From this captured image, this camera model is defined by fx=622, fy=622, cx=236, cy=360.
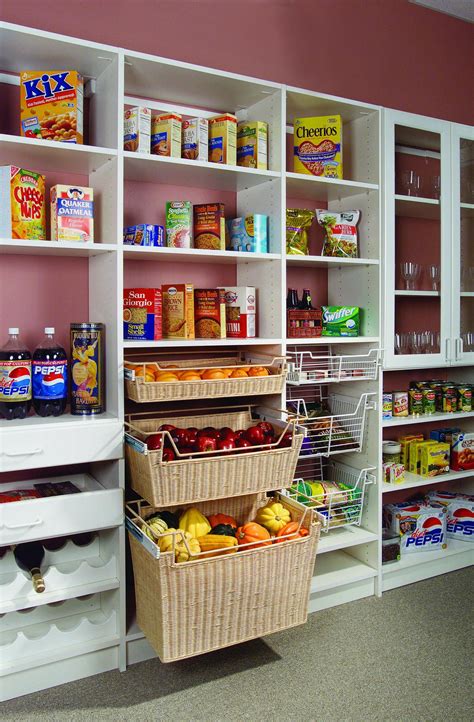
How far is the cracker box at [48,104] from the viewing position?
7.07ft

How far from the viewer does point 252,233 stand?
2.54 metres

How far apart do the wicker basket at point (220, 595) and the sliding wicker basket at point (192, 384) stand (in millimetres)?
461

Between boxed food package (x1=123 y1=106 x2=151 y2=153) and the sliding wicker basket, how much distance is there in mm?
792

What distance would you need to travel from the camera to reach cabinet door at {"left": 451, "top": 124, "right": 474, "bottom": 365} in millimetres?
3037

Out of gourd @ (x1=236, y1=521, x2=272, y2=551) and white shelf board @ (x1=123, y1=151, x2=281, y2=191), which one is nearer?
gourd @ (x1=236, y1=521, x2=272, y2=551)

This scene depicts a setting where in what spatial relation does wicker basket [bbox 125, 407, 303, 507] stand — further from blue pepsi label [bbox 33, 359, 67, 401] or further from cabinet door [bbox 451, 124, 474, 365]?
cabinet door [bbox 451, 124, 474, 365]

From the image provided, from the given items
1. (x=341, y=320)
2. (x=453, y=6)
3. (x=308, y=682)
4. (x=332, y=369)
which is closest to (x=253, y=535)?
(x=308, y=682)

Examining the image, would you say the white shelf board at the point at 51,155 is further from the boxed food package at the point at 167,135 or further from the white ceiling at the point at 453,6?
the white ceiling at the point at 453,6

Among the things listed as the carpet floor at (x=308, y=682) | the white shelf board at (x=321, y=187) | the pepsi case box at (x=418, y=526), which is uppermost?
the white shelf board at (x=321, y=187)

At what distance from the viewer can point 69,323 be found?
2.43 metres

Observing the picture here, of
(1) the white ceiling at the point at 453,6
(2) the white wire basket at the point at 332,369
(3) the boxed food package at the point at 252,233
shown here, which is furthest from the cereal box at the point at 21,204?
(1) the white ceiling at the point at 453,6

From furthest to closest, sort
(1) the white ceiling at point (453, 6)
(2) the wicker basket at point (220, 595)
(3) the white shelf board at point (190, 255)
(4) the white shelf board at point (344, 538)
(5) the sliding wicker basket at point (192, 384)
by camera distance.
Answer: (1) the white ceiling at point (453, 6), (4) the white shelf board at point (344, 538), (3) the white shelf board at point (190, 255), (5) the sliding wicker basket at point (192, 384), (2) the wicker basket at point (220, 595)

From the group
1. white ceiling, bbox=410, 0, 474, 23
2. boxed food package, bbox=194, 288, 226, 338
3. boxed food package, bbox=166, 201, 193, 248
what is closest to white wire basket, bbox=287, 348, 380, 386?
boxed food package, bbox=194, 288, 226, 338

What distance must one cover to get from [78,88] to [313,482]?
187 cm
